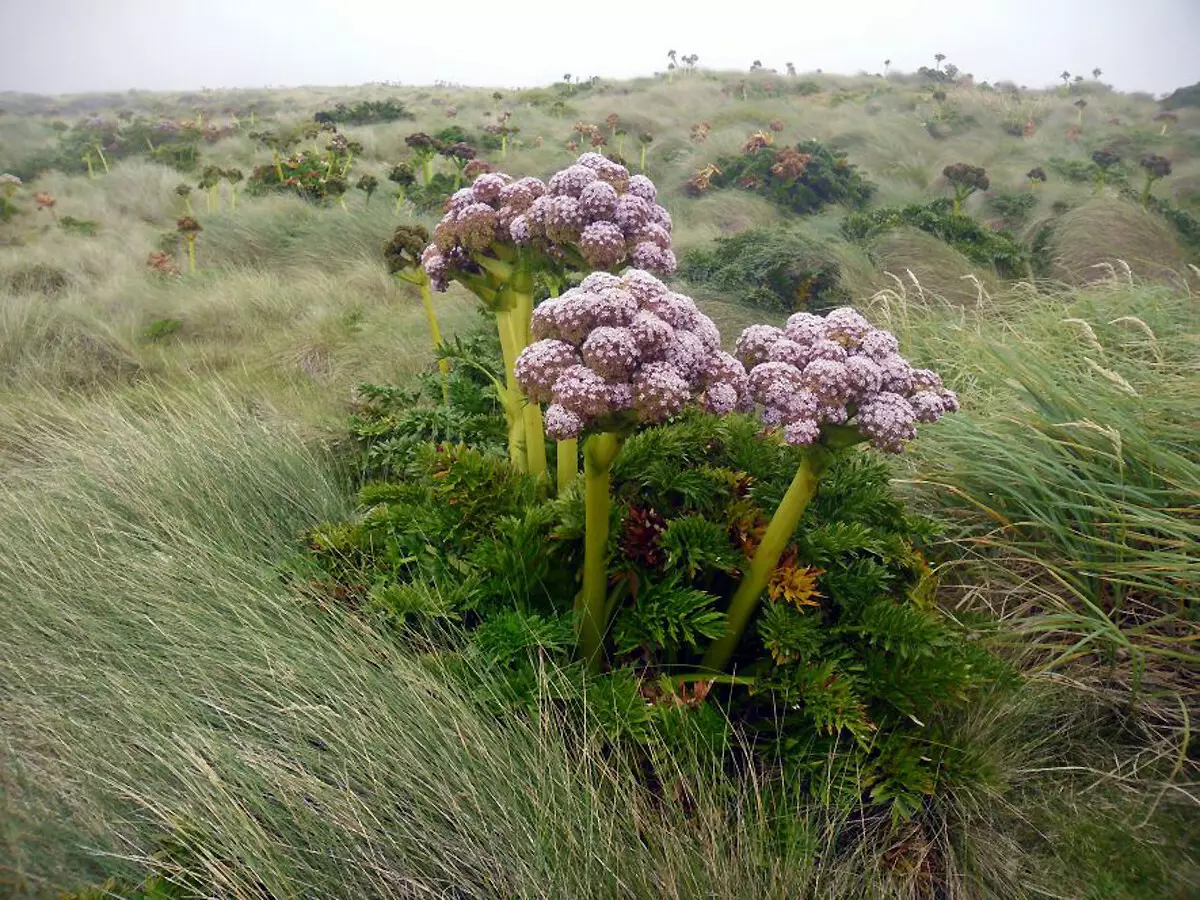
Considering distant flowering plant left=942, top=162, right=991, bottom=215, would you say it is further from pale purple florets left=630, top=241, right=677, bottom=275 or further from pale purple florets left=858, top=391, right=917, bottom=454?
pale purple florets left=858, top=391, right=917, bottom=454

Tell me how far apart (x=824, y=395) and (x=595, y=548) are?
0.67 m

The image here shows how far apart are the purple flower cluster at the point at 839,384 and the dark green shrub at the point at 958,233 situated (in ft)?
22.2

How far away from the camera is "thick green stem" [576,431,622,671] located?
1.60 metres

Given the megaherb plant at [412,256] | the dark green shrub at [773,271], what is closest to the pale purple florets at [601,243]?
the megaherb plant at [412,256]

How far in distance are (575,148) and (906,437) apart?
45.1 ft

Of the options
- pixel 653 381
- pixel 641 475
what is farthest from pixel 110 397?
pixel 653 381

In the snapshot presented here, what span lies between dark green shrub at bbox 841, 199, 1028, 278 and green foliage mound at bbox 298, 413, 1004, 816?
632 centimetres

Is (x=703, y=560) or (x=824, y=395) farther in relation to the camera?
(x=703, y=560)

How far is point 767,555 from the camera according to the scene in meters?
1.81

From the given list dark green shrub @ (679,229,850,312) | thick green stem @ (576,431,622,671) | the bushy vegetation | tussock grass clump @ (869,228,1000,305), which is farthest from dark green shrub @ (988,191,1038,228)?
thick green stem @ (576,431,622,671)

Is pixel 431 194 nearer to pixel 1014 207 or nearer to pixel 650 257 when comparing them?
pixel 1014 207

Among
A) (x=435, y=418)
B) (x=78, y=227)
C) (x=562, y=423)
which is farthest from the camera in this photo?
(x=78, y=227)

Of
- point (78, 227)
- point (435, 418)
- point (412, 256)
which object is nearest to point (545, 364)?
point (435, 418)

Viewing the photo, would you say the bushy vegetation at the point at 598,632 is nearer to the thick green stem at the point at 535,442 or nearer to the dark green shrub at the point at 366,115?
the thick green stem at the point at 535,442
